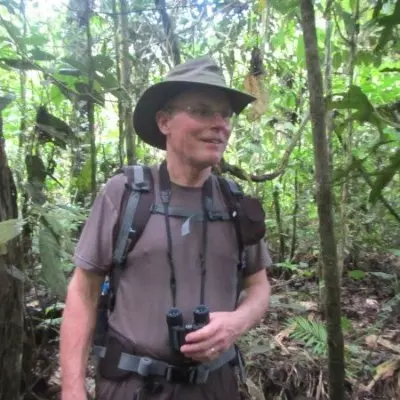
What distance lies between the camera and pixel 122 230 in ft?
6.59

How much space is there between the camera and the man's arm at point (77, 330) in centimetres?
198

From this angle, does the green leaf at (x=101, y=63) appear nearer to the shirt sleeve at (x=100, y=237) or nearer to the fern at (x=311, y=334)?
the shirt sleeve at (x=100, y=237)

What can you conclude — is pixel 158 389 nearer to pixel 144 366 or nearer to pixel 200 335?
pixel 144 366

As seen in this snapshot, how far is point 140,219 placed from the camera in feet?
6.63

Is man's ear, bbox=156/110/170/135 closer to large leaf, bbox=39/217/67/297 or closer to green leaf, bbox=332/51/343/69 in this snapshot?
large leaf, bbox=39/217/67/297

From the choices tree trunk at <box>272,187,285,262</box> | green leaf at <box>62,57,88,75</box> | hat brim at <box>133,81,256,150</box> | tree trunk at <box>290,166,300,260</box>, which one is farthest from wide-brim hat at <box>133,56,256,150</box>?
tree trunk at <box>272,187,285,262</box>

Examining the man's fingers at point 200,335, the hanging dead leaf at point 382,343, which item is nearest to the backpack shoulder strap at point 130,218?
the man's fingers at point 200,335

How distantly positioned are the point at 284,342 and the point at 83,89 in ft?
9.59

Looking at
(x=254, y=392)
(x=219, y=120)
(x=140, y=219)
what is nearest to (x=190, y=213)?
(x=140, y=219)

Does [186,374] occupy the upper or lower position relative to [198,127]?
lower

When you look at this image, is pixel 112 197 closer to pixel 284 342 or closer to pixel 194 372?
pixel 194 372

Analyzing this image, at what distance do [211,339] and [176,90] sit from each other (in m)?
1.15

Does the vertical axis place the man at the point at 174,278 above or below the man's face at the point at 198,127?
below

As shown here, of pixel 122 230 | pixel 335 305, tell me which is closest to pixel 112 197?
pixel 122 230
